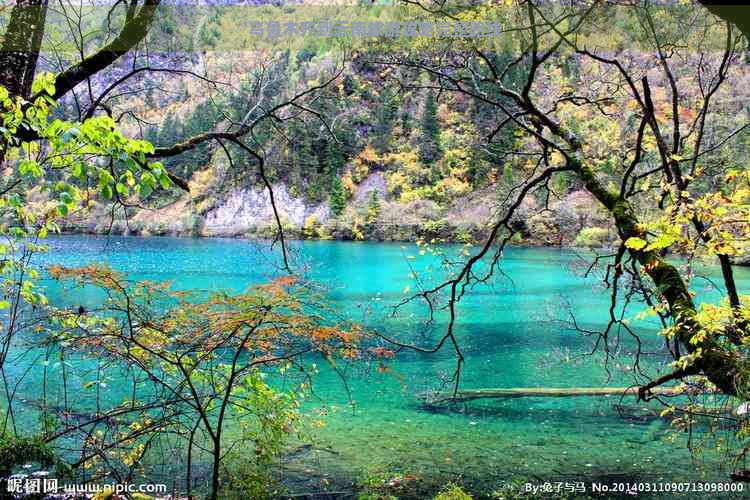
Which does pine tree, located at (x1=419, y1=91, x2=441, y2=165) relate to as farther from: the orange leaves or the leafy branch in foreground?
the orange leaves

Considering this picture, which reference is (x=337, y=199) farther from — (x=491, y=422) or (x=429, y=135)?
(x=491, y=422)

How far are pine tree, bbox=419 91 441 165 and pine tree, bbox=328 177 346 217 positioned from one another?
480 inches

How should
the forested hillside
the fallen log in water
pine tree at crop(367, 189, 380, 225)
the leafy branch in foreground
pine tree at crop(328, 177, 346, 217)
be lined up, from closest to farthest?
the leafy branch in foreground, the fallen log in water, the forested hillside, pine tree at crop(367, 189, 380, 225), pine tree at crop(328, 177, 346, 217)

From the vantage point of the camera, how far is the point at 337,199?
64.2m

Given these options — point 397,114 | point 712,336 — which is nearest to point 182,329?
point 712,336

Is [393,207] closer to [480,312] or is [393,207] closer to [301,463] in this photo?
[480,312]

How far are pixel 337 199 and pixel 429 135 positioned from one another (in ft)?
51.9

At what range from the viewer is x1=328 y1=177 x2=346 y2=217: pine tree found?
63.2 meters

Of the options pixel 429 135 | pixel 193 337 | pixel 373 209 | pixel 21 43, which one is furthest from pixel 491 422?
pixel 429 135

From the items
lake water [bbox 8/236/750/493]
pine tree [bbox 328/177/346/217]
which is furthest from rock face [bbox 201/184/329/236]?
lake water [bbox 8/236/750/493]

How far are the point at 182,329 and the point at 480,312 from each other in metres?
15.1

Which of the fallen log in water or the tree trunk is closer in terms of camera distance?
the tree trunk

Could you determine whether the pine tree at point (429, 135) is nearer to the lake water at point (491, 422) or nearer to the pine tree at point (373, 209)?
the pine tree at point (373, 209)

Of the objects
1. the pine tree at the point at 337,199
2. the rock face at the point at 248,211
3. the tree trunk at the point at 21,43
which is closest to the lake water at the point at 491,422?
the tree trunk at the point at 21,43
